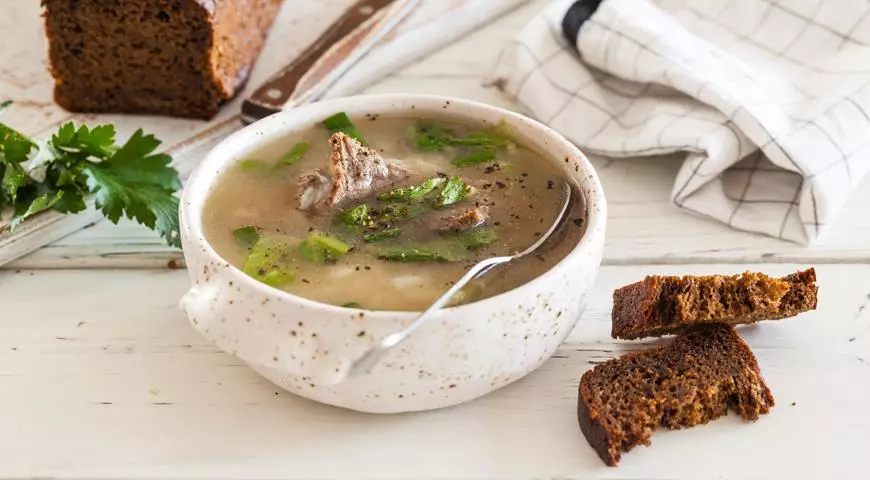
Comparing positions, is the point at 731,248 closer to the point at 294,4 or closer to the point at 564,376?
the point at 564,376

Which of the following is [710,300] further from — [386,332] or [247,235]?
[247,235]

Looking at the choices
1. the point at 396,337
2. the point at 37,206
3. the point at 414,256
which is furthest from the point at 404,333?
the point at 37,206

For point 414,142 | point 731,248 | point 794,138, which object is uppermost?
point 414,142

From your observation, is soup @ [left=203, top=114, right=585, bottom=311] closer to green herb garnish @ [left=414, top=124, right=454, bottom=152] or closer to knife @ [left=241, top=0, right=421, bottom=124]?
green herb garnish @ [left=414, top=124, right=454, bottom=152]

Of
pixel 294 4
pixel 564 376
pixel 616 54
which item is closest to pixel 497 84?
pixel 616 54

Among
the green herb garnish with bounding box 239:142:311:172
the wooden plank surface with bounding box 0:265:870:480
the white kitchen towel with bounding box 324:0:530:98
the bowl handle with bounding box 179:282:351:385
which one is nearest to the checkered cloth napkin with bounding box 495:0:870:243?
the white kitchen towel with bounding box 324:0:530:98

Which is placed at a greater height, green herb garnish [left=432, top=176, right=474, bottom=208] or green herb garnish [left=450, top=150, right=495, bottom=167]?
green herb garnish [left=432, top=176, right=474, bottom=208]
